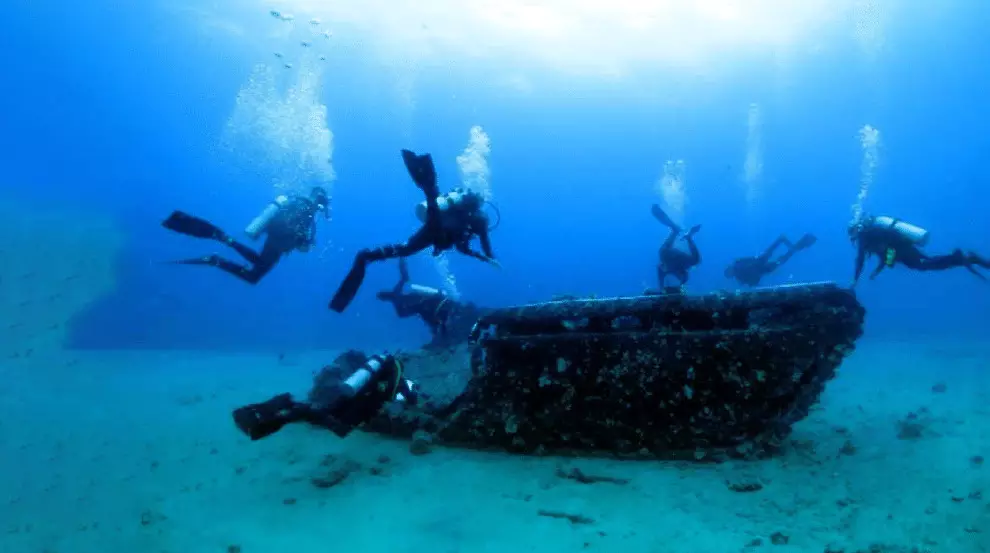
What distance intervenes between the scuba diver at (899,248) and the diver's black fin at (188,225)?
26.6ft

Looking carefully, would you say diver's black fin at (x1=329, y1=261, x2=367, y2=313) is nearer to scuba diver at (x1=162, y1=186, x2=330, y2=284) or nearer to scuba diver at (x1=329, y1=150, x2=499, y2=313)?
scuba diver at (x1=329, y1=150, x2=499, y2=313)

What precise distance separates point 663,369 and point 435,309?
5455mm

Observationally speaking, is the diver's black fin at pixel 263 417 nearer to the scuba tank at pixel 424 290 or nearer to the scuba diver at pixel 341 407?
the scuba diver at pixel 341 407

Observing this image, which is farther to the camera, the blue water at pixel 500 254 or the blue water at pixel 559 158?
the blue water at pixel 559 158

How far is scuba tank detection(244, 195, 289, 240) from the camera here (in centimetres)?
752

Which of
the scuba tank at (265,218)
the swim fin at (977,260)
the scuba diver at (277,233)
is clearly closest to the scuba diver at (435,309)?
the scuba diver at (277,233)

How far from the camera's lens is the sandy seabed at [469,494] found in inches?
125

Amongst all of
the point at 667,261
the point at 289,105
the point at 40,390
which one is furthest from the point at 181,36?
the point at 667,261

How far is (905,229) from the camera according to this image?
681 cm

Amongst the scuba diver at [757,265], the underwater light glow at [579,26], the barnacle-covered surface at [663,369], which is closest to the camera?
the barnacle-covered surface at [663,369]

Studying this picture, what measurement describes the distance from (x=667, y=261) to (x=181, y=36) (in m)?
→ 42.4

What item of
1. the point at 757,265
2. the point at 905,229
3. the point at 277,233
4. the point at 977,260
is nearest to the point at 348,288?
the point at 277,233

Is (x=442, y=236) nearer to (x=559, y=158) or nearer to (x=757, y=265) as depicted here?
(x=757, y=265)

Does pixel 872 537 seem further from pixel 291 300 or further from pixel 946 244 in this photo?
pixel 946 244
